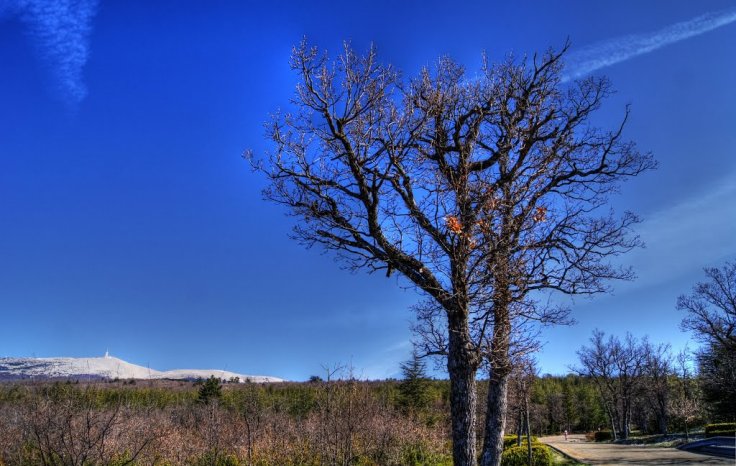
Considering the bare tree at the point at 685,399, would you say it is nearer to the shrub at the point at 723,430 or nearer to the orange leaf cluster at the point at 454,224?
the shrub at the point at 723,430

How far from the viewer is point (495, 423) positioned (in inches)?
458

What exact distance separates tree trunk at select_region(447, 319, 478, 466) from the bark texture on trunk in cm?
365

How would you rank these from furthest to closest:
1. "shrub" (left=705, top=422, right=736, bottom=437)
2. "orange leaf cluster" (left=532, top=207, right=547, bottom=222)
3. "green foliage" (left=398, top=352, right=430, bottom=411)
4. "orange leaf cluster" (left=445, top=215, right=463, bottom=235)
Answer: "green foliage" (left=398, top=352, right=430, bottom=411)
"shrub" (left=705, top=422, right=736, bottom=437)
"orange leaf cluster" (left=532, top=207, right=547, bottom=222)
"orange leaf cluster" (left=445, top=215, right=463, bottom=235)

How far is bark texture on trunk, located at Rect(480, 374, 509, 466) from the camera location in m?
11.5

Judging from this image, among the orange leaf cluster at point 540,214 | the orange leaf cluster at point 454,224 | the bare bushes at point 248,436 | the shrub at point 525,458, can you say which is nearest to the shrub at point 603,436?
the bare bushes at point 248,436

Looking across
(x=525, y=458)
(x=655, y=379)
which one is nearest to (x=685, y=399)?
(x=655, y=379)

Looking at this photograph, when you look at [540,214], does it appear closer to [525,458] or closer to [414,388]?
[525,458]

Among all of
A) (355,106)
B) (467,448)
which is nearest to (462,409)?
(467,448)

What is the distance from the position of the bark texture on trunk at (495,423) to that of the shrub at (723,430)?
96.4 feet

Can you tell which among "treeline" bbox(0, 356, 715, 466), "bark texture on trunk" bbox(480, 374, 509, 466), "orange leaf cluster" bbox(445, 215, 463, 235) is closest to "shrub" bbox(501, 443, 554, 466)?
"treeline" bbox(0, 356, 715, 466)

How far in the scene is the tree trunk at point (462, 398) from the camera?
780cm

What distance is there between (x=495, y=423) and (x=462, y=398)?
4.35 meters

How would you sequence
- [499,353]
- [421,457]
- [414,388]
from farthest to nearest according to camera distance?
1. [414,388]
2. [421,457]
3. [499,353]

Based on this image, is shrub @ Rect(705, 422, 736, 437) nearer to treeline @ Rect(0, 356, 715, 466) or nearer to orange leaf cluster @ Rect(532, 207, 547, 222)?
treeline @ Rect(0, 356, 715, 466)
